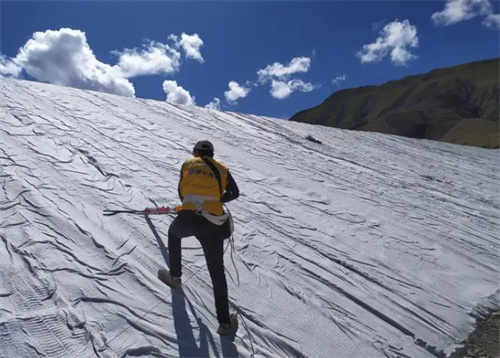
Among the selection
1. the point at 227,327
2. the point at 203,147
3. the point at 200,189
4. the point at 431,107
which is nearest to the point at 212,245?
the point at 200,189

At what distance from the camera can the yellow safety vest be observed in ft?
8.73

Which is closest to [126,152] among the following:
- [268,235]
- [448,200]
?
[268,235]

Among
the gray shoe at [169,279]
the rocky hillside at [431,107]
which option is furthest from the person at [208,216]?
the rocky hillside at [431,107]

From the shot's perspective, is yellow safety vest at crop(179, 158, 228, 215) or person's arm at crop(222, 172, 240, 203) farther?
person's arm at crop(222, 172, 240, 203)

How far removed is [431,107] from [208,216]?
11639 centimetres

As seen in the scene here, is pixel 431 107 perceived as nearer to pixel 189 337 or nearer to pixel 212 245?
pixel 212 245

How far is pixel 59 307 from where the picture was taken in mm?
2627

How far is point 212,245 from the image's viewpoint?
261 centimetres

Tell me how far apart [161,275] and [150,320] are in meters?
0.47

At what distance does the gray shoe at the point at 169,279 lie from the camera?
301 cm

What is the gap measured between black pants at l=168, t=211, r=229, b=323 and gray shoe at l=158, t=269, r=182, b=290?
442 millimetres

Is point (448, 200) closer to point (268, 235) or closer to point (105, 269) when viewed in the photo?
point (268, 235)

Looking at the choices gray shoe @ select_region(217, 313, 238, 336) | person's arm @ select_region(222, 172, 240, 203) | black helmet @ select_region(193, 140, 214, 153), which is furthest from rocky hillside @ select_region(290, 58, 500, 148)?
gray shoe @ select_region(217, 313, 238, 336)

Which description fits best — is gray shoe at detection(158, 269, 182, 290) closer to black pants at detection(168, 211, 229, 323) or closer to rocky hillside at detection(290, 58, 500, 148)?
black pants at detection(168, 211, 229, 323)
